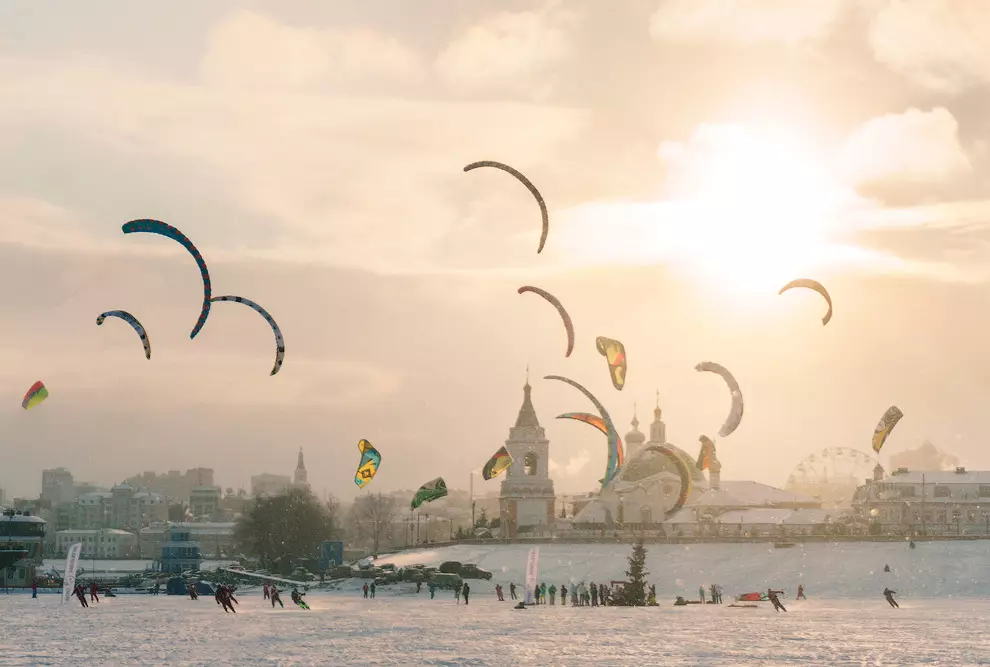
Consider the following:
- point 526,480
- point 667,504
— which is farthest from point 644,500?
point 526,480

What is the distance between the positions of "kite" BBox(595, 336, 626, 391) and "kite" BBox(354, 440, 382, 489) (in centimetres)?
1166

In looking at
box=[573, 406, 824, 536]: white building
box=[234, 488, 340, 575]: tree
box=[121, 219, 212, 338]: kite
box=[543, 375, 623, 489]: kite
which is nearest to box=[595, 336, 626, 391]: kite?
box=[543, 375, 623, 489]: kite

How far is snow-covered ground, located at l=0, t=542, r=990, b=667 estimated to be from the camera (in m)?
37.3

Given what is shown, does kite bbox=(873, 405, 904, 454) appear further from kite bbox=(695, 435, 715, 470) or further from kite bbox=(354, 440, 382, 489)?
kite bbox=(354, 440, 382, 489)

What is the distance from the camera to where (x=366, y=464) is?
2425 inches

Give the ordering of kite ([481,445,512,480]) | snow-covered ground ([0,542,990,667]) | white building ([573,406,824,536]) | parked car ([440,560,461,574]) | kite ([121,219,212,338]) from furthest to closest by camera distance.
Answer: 1. white building ([573,406,824,536])
2. parked car ([440,560,461,574])
3. kite ([481,445,512,480])
4. kite ([121,219,212,338])
5. snow-covered ground ([0,542,990,667])

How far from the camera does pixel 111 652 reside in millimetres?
38344

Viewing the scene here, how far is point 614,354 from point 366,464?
1287cm

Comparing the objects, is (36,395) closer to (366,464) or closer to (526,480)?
(366,464)

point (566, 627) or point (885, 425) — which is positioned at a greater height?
point (885, 425)

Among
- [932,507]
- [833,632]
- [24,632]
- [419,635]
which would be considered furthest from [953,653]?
[932,507]

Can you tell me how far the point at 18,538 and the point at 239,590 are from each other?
64.9 feet

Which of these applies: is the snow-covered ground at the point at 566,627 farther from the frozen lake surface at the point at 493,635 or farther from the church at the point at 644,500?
the church at the point at 644,500

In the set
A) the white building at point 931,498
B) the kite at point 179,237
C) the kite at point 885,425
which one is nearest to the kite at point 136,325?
the kite at point 179,237
